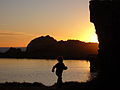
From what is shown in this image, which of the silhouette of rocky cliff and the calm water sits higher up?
the silhouette of rocky cliff

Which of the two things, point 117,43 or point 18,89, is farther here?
point 18,89

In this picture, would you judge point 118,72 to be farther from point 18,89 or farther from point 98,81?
point 18,89

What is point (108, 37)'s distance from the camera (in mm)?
18938

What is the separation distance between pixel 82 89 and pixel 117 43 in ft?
9.46

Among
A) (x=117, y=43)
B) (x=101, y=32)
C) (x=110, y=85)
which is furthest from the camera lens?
(x=101, y=32)

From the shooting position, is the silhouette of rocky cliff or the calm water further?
the calm water

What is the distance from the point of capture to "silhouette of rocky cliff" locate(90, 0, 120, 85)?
59.0 ft

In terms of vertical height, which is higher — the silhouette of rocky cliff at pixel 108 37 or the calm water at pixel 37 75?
the silhouette of rocky cliff at pixel 108 37

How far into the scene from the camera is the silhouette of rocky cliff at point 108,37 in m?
18.0

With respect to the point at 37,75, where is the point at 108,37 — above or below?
above

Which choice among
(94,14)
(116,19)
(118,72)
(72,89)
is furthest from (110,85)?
(94,14)

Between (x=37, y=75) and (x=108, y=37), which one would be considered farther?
(x=37, y=75)

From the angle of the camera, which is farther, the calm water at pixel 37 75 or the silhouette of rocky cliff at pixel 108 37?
the calm water at pixel 37 75

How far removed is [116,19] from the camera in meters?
18.4
